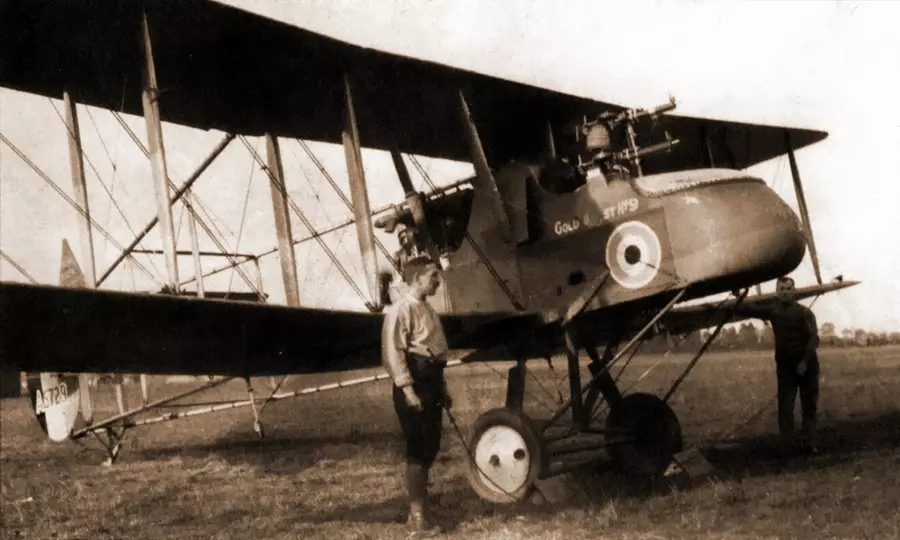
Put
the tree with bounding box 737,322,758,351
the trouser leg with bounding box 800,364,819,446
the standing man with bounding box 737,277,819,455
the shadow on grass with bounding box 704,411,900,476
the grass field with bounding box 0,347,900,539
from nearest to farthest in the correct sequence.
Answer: the grass field with bounding box 0,347,900,539
the shadow on grass with bounding box 704,411,900,476
the trouser leg with bounding box 800,364,819,446
the standing man with bounding box 737,277,819,455
the tree with bounding box 737,322,758,351

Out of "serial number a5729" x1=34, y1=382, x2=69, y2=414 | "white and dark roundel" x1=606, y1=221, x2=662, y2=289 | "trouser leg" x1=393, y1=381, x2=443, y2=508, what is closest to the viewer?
"trouser leg" x1=393, y1=381, x2=443, y2=508

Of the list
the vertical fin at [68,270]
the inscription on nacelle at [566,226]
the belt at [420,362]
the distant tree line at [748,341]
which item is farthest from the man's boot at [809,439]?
the distant tree line at [748,341]

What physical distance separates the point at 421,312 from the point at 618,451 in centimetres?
300

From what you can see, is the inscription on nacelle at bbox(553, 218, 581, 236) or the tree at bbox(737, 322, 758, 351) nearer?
the inscription on nacelle at bbox(553, 218, 581, 236)

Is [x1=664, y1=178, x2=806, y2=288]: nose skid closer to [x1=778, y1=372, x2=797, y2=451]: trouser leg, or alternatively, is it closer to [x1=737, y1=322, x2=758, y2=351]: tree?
[x1=778, y1=372, x2=797, y2=451]: trouser leg

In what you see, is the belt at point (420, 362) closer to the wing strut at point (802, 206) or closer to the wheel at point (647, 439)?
the wheel at point (647, 439)

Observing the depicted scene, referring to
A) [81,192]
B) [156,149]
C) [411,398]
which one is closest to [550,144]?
[411,398]

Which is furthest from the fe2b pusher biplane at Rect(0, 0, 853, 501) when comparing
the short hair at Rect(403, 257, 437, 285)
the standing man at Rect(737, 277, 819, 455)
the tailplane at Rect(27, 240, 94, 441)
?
the tailplane at Rect(27, 240, 94, 441)

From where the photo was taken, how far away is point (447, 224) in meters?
7.63

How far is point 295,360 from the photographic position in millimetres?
6609

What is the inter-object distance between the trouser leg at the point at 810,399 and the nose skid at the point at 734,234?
8.84ft

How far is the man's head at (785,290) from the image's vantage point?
7.78 meters

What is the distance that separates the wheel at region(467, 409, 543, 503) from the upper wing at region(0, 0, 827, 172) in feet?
9.74

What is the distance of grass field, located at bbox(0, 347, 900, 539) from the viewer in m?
4.93
